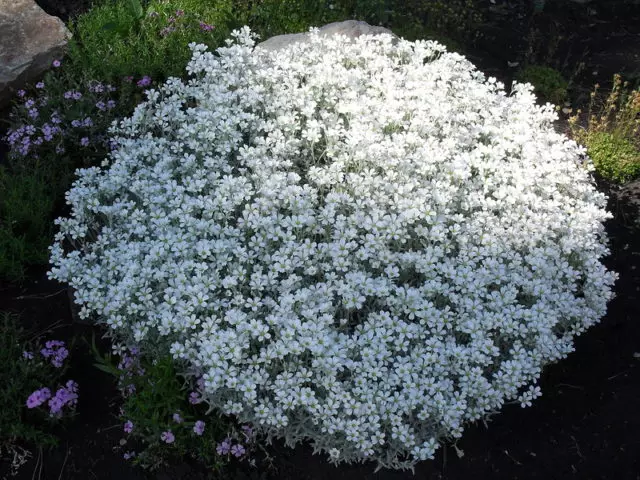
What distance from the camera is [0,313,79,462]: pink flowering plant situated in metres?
3.83

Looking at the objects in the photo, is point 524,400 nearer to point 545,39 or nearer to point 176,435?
point 176,435

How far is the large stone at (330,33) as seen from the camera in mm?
6082

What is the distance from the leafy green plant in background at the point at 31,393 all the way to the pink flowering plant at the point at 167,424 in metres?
0.38

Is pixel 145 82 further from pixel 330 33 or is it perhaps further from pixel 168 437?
pixel 168 437

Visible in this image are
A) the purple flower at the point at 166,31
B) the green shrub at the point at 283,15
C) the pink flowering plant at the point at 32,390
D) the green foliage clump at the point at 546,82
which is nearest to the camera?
the pink flowering plant at the point at 32,390

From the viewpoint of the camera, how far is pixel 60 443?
155 inches

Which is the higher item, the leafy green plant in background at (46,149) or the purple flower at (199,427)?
the leafy green plant in background at (46,149)

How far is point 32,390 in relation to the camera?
399 centimetres

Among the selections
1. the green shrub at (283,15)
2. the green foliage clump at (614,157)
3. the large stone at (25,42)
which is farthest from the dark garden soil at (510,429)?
the green shrub at (283,15)

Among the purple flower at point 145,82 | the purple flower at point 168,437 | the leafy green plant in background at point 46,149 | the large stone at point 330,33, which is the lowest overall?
the purple flower at point 168,437

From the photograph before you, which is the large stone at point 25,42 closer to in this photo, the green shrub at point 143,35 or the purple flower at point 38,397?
the green shrub at point 143,35

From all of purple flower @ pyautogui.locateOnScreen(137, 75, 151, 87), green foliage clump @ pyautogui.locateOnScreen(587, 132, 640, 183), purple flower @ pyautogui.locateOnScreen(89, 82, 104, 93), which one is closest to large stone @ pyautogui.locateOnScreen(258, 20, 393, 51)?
purple flower @ pyautogui.locateOnScreen(137, 75, 151, 87)

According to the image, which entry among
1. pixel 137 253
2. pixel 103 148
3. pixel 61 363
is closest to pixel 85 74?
pixel 103 148

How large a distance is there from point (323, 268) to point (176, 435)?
1.30 meters
